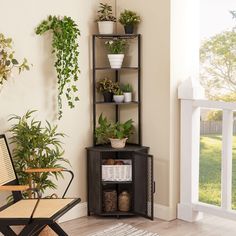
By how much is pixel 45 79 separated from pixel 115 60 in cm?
66

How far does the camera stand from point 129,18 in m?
4.49

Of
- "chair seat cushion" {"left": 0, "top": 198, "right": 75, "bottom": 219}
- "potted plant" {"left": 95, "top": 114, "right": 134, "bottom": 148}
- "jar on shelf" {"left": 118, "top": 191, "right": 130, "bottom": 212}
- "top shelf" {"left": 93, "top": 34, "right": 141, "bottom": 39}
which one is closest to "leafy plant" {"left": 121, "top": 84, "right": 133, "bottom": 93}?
"potted plant" {"left": 95, "top": 114, "right": 134, "bottom": 148}

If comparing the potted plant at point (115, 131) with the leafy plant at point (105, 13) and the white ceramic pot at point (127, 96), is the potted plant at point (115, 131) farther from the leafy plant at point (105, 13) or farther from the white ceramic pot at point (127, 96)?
the leafy plant at point (105, 13)

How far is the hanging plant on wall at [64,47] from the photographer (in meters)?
4.19

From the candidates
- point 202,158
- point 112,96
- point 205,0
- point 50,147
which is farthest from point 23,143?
point 205,0

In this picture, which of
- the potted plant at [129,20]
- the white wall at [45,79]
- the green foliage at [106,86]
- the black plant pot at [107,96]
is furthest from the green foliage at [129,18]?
the black plant pot at [107,96]

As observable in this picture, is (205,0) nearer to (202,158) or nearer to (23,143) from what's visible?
(202,158)

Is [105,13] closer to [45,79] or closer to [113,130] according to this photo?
[45,79]

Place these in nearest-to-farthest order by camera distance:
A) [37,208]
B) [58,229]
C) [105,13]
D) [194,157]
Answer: [37,208]
[58,229]
[194,157]
[105,13]

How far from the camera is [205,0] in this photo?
454 cm

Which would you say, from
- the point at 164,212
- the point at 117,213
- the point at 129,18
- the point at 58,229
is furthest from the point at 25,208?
the point at 129,18

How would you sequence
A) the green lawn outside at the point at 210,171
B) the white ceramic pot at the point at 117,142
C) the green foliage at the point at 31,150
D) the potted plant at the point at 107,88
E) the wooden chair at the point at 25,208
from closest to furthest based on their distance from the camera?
the wooden chair at the point at 25,208
the green foliage at the point at 31,150
the green lawn outside at the point at 210,171
the white ceramic pot at the point at 117,142
the potted plant at the point at 107,88

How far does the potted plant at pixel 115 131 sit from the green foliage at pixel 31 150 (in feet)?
1.91

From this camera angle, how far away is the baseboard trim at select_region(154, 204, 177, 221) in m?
4.50
